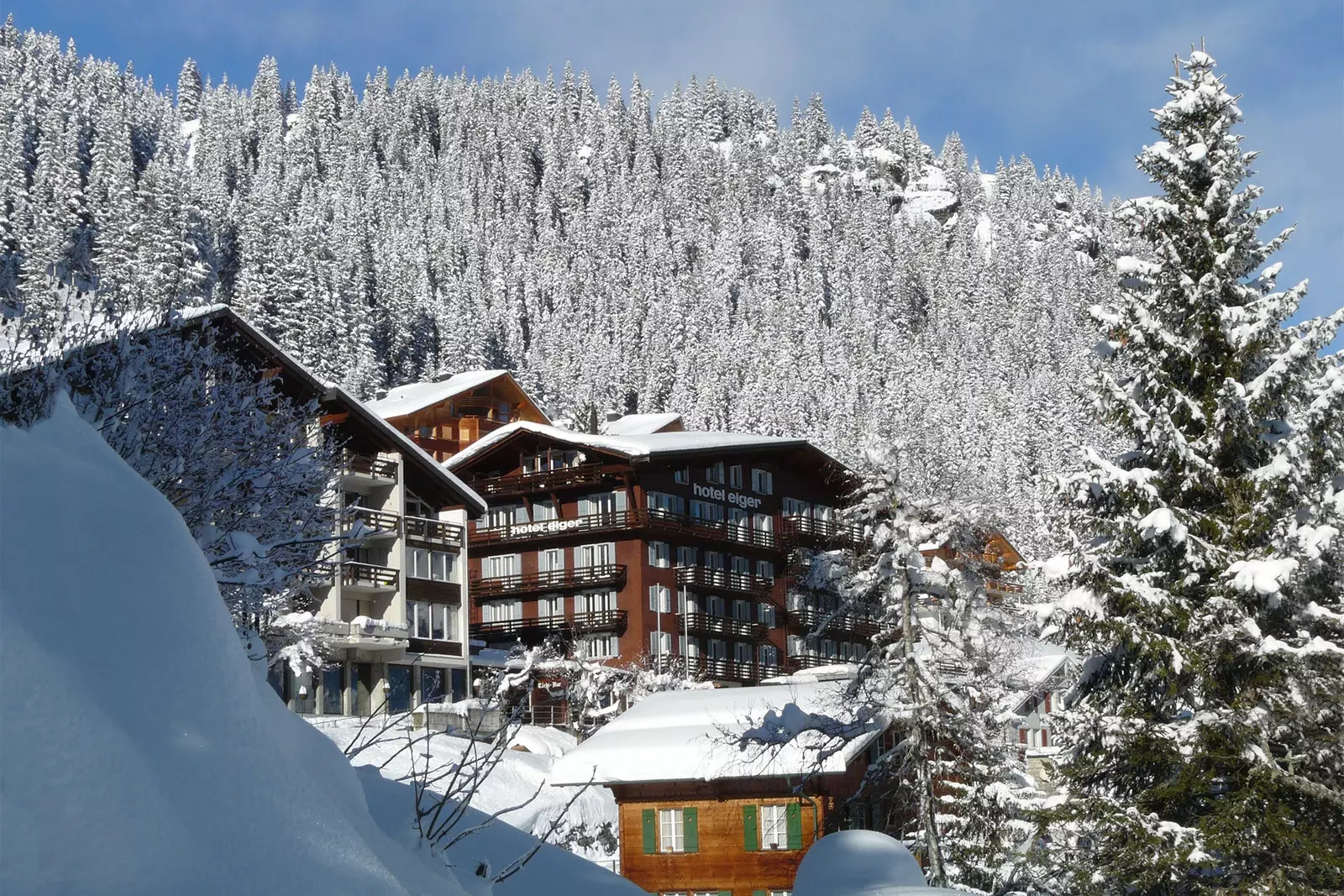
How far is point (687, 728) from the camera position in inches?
1523

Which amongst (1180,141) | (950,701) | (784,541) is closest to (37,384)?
(1180,141)

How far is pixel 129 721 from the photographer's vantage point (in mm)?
4805

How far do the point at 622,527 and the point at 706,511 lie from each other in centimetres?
563

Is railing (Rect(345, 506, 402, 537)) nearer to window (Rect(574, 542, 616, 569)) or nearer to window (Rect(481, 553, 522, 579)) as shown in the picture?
window (Rect(574, 542, 616, 569))

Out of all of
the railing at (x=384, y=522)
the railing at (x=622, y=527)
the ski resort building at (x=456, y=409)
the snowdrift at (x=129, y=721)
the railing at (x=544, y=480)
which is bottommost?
the snowdrift at (x=129, y=721)

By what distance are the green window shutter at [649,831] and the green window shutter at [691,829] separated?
2.77 ft

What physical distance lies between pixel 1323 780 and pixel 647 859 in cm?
2182

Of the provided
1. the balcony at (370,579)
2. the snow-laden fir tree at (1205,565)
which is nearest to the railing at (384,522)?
the balcony at (370,579)

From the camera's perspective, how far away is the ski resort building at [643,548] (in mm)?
65500

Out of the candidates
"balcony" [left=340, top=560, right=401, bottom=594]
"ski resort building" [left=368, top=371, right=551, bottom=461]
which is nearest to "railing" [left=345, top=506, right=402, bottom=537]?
"balcony" [left=340, top=560, right=401, bottom=594]

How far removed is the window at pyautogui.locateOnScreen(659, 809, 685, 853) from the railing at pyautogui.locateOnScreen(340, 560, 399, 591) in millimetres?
17868

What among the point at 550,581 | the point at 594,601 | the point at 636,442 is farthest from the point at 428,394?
the point at 594,601

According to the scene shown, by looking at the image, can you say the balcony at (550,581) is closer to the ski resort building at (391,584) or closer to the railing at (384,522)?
the ski resort building at (391,584)

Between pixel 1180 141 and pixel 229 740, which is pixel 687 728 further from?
pixel 229 740
